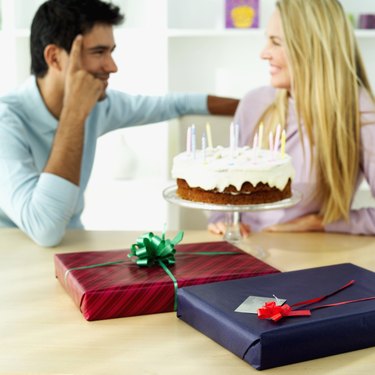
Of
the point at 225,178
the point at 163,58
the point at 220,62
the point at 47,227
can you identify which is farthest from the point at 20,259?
the point at 220,62

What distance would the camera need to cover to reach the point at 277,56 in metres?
2.10

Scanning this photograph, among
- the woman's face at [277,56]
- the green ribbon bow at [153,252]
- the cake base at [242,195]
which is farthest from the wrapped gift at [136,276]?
the woman's face at [277,56]

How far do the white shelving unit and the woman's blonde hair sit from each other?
116cm

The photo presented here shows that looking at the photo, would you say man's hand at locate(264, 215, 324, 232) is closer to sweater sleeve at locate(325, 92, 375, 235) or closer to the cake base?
sweater sleeve at locate(325, 92, 375, 235)

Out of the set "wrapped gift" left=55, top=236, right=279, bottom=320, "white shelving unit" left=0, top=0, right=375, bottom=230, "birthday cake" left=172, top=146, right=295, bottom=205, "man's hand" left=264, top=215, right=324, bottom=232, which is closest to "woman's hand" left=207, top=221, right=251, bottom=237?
"man's hand" left=264, top=215, right=324, bottom=232

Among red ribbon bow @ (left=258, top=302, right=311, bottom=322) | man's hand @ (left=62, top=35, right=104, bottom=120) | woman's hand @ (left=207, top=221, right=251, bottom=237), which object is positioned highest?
man's hand @ (left=62, top=35, right=104, bottom=120)

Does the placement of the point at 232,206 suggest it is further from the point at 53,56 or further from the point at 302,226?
the point at 53,56

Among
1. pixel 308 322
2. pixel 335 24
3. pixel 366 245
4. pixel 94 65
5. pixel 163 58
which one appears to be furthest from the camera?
pixel 163 58

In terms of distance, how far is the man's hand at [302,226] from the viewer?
1771mm

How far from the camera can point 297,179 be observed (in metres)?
2.06

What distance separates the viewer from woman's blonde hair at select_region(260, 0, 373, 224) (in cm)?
193

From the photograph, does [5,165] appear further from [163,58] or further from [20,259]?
[163,58]

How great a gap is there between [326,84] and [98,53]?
2.30 feet

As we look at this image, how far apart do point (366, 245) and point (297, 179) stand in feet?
1.46
